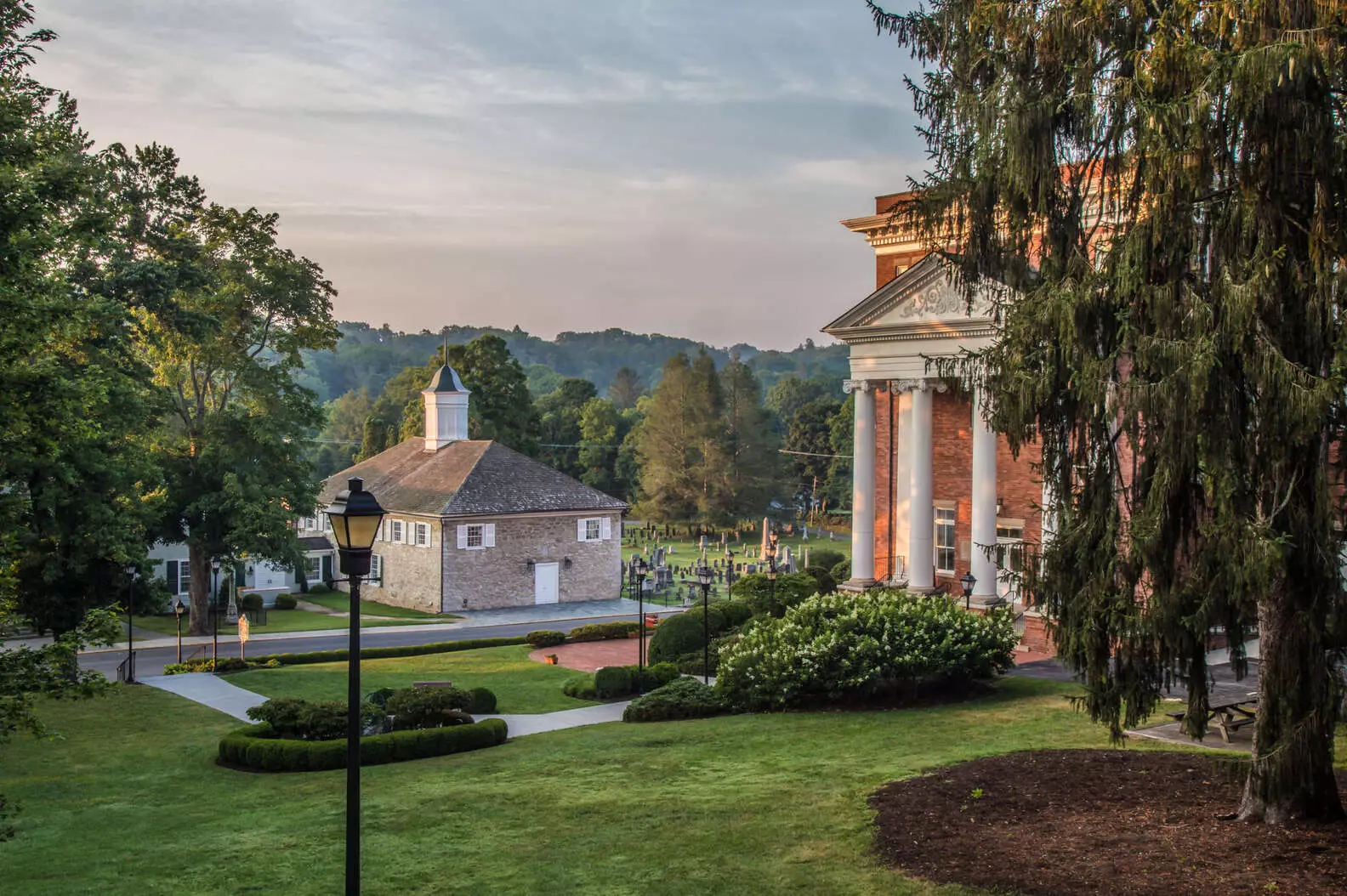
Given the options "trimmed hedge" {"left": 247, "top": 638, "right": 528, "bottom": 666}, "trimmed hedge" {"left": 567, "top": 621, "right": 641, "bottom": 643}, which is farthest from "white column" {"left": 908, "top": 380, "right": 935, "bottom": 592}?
"trimmed hedge" {"left": 247, "top": 638, "right": 528, "bottom": 666}

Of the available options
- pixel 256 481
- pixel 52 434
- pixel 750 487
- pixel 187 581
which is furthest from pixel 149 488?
pixel 750 487

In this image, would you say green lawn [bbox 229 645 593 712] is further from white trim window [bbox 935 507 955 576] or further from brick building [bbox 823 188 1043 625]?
white trim window [bbox 935 507 955 576]

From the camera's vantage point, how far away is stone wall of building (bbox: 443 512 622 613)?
47.2 m

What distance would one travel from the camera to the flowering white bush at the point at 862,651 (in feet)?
67.9

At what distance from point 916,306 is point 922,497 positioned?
4711mm

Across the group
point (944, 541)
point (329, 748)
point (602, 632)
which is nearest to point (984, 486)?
point (944, 541)

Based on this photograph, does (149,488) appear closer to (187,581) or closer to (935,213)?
(187,581)

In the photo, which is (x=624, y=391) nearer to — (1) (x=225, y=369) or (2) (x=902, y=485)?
(1) (x=225, y=369)

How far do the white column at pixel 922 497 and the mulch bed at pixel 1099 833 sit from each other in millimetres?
14616

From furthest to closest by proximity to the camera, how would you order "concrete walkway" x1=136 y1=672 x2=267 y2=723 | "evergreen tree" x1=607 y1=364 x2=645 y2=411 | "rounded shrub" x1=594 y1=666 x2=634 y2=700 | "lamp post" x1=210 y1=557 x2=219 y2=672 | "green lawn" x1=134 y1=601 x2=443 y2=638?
"evergreen tree" x1=607 y1=364 x2=645 y2=411, "green lawn" x1=134 y1=601 x2=443 y2=638, "lamp post" x1=210 y1=557 x2=219 y2=672, "rounded shrub" x1=594 y1=666 x2=634 y2=700, "concrete walkway" x1=136 y1=672 x2=267 y2=723

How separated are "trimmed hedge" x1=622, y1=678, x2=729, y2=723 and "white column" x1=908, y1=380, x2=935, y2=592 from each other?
28.8 feet

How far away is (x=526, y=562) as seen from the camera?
161 feet

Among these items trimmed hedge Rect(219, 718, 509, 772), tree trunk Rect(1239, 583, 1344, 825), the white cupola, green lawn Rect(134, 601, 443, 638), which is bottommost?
green lawn Rect(134, 601, 443, 638)

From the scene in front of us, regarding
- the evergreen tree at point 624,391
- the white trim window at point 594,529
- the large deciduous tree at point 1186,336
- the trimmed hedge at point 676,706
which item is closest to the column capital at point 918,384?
the trimmed hedge at point 676,706
